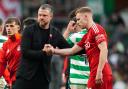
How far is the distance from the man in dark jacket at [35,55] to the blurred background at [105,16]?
11483 millimetres

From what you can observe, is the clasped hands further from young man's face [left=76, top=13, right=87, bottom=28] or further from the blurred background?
the blurred background

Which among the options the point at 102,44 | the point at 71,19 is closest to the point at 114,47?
the point at 71,19

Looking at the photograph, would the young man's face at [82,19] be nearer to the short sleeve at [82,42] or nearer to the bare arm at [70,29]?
the short sleeve at [82,42]

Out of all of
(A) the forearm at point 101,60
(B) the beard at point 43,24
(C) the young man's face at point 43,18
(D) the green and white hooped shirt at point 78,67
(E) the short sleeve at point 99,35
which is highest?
(C) the young man's face at point 43,18

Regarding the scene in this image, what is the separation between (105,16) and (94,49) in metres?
14.3

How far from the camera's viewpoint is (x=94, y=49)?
1416 cm

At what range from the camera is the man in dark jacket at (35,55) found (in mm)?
13852

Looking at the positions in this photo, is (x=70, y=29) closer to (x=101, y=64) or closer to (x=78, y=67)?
(x=78, y=67)

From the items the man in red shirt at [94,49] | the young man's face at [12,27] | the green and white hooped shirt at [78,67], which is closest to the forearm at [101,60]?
the man in red shirt at [94,49]

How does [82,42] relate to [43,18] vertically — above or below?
below

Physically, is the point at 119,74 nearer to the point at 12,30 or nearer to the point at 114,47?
the point at 114,47

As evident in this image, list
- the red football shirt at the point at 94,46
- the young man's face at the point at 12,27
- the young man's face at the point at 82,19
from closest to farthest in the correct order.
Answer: the red football shirt at the point at 94,46
the young man's face at the point at 82,19
the young man's face at the point at 12,27

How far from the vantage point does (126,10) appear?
29562 millimetres

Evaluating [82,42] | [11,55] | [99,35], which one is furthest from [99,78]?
[11,55]
